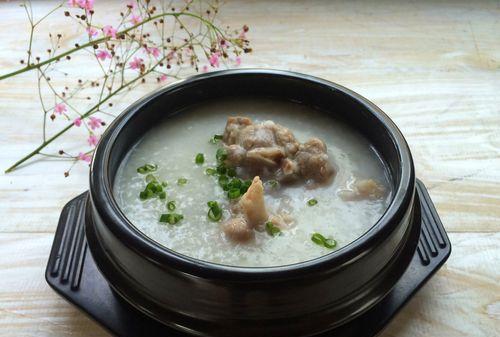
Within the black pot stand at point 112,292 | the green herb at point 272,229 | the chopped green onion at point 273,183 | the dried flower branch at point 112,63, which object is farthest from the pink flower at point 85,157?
the green herb at point 272,229

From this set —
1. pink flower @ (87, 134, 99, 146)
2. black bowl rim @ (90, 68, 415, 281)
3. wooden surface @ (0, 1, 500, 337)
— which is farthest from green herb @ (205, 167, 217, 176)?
pink flower @ (87, 134, 99, 146)

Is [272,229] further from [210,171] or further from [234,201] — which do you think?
[210,171]

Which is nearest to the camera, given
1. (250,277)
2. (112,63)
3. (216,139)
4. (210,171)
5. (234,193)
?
(250,277)

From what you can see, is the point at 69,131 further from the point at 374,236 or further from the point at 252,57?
the point at 374,236

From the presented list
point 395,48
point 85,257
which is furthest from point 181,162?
point 395,48

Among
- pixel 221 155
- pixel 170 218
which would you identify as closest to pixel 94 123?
pixel 221 155

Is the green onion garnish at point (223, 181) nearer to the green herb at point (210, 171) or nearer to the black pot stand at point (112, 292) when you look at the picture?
the green herb at point (210, 171)
